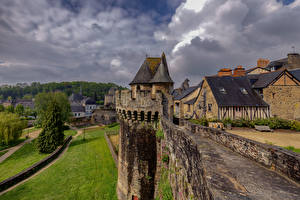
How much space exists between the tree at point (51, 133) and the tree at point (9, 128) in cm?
752

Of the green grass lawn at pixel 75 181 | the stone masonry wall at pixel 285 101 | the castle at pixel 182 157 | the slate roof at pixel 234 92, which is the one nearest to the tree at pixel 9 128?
the green grass lawn at pixel 75 181

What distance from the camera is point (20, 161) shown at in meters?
18.7

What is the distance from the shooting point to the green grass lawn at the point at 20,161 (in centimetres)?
1587

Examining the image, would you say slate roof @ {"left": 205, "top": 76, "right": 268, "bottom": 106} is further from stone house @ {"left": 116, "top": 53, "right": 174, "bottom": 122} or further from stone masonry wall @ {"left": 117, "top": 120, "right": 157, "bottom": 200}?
stone masonry wall @ {"left": 117, "top": 120, "right": 157, "bottom": 200}

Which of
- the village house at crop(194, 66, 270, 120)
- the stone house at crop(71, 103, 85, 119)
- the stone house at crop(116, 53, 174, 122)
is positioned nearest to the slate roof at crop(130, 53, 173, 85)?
the stone house at crop(116, 53, 174, 122)

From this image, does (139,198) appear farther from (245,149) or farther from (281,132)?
(281,132)

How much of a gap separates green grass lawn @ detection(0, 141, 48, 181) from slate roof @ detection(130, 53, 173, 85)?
63.6 ft

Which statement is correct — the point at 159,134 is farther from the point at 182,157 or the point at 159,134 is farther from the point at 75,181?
the point at 75,181

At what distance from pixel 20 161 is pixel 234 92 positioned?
1333 inches

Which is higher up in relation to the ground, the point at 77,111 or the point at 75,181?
the point at 77,111


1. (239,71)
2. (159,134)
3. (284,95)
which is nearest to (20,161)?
(159,134)

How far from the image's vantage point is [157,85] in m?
9.59

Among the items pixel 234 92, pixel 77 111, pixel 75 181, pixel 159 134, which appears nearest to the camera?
pixel 159 134

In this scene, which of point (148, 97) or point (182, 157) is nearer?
point (182, 157)
